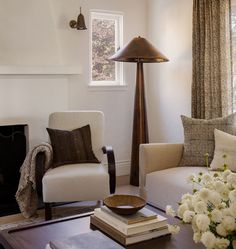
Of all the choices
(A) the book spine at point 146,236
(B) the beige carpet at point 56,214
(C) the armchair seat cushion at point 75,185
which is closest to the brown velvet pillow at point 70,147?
(C) the armchair seat cushion at point 75,185

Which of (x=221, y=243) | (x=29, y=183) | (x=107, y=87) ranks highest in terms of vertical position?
(x=107, y=87)

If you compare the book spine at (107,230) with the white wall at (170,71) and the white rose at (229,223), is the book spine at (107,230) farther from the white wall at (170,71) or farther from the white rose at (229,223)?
the white wall at (170,71)

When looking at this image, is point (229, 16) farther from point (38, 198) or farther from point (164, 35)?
point (38, 198)

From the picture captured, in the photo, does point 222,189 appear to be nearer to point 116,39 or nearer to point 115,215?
point 115,215

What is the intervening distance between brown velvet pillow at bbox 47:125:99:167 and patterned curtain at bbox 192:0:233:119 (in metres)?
1.29

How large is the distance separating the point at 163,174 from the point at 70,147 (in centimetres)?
99

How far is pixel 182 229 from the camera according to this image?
208 cm

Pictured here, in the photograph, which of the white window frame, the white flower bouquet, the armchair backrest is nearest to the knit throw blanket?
the armchair backrest

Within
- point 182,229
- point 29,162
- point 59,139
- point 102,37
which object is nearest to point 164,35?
point 102,37

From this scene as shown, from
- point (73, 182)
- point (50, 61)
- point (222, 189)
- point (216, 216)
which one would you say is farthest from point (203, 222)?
point (50, 61)

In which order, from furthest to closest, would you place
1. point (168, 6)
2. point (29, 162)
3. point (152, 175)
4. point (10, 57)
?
point (168, 6) → point (10, 57) → point (29, 162) → point (152, 175)

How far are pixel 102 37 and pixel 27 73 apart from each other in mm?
1230

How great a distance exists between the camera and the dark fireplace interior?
418 cm

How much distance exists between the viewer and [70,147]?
12.2ft
